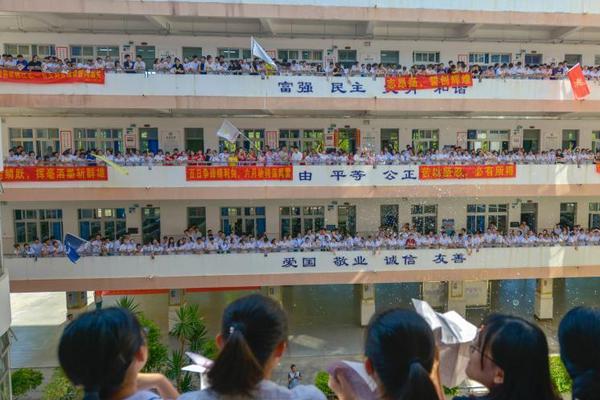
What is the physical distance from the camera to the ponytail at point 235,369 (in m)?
1.61

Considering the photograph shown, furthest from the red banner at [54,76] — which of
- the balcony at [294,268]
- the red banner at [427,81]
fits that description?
the red banner at [427,81]

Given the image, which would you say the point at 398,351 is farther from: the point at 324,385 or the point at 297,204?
the point at 297,204

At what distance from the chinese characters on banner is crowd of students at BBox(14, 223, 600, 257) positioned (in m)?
0.17

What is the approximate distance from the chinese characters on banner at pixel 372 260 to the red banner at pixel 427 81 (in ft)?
13.0

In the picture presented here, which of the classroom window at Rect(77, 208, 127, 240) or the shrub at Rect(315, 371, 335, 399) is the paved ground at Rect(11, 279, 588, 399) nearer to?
the shrub at Rect(315, 371, 335, 399)

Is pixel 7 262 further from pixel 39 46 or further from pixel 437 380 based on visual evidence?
pixel 437 380

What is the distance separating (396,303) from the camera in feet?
44.2

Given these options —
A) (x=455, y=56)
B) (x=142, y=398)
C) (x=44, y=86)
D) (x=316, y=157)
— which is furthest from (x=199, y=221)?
(x=142, y=398)

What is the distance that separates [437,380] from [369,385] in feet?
0.96

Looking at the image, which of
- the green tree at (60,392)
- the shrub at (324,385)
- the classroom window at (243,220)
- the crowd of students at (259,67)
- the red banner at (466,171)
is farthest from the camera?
the classroom window at (243,220)

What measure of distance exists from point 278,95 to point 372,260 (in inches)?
177

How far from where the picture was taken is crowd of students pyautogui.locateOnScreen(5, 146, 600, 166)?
10414 mm

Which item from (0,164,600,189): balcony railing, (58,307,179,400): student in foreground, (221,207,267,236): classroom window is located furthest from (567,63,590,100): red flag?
(58,307,179,400): student in foreground

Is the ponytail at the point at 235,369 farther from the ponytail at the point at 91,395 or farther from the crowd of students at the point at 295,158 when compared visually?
the crowd of students at the point at 295,158
